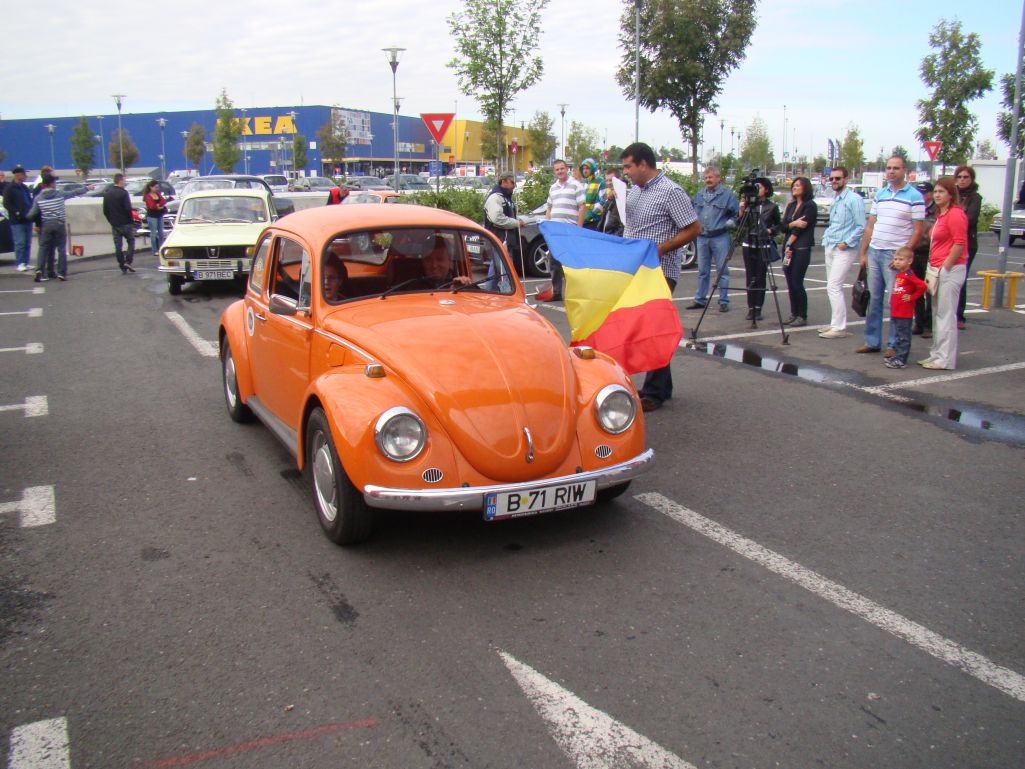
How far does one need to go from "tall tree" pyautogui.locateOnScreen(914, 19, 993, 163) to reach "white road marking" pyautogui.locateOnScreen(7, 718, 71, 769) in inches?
1468

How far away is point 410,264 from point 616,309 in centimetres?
172

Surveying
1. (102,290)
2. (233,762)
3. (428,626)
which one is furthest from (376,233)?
(102,290)

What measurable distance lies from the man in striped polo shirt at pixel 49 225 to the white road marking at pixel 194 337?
4.81 meters

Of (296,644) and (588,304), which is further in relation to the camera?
(588,304)

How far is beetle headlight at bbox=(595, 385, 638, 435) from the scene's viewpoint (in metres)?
4.61

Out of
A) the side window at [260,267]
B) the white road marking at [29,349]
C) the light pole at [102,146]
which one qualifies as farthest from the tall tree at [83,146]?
the side window at [260,267]

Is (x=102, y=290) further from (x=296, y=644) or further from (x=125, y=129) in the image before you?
(x=125, y=129)

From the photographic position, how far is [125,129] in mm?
93625

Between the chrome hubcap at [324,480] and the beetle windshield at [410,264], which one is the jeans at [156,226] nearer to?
the beetle windshield at [410,264]

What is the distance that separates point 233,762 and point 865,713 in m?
2.18

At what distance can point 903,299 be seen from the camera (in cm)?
821

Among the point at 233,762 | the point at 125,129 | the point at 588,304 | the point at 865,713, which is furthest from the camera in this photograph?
the point at 125,129

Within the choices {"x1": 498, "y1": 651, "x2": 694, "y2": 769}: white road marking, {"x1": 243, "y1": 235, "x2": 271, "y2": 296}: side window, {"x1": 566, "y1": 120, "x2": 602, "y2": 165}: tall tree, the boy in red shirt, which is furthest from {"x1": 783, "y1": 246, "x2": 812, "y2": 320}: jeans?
{"x1": 566, "y1": 120, "x2": 602, "y2": 165}: tall tree

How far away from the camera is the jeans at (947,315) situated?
8142 mm
